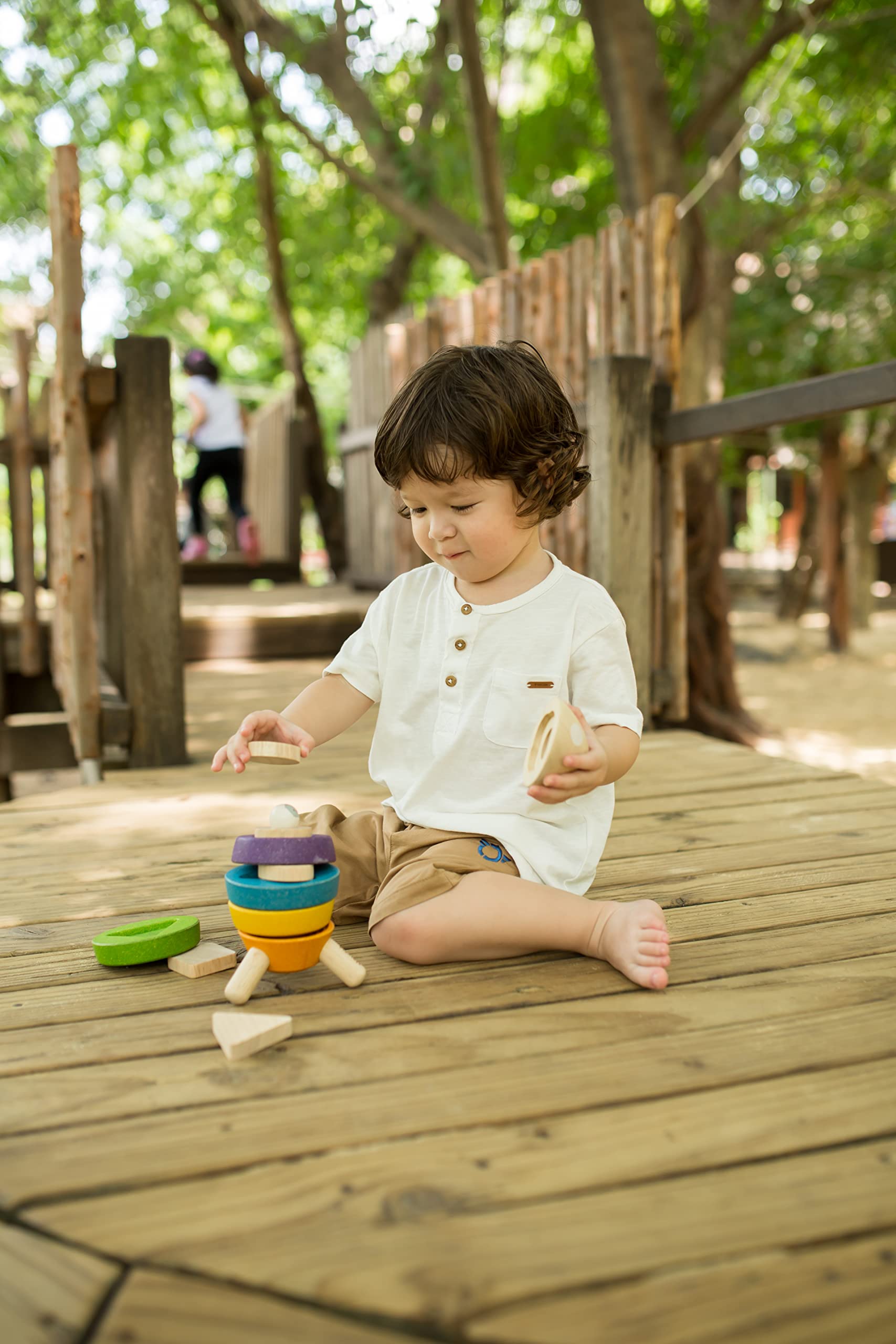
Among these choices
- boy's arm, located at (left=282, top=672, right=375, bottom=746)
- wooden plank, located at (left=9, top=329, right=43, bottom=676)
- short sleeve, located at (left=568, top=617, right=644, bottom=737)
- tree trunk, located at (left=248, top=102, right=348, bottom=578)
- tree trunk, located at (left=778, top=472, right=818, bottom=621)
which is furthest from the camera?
tree trunk, located at (left=778, top=472, right=818, bottom=621)

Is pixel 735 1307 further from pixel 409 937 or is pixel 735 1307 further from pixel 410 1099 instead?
pixel 409 937

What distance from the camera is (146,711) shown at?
3.54 m

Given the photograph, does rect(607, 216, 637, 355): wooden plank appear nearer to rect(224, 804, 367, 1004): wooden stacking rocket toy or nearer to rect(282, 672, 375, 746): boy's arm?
rect(282, 672, 375, 746): boy's arm

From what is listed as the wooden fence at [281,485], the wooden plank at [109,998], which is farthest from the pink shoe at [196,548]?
the wooden plank at [109,998]

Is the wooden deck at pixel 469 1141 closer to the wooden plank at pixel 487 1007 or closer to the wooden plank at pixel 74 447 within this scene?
the wooden plank at pixel 487 1007

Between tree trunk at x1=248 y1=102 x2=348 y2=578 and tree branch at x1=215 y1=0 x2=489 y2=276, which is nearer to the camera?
tree branch at x1=215 y1=0 x2=489 y2=276

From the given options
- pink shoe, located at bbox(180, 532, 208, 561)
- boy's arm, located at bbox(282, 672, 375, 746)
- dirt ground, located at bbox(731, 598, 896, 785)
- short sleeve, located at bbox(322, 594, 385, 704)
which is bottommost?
dirt ground, located at bbox(731, 598, 896, 785)

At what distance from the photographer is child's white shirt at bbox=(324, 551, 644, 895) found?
80.6 inches

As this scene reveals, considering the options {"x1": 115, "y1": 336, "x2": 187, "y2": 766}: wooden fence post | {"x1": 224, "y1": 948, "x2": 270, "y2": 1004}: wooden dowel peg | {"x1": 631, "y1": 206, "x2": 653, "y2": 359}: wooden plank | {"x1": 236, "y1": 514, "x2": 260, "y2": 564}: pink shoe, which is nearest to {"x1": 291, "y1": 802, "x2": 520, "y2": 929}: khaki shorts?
{"x1": 224, "y1": 948, "x2": 270, "y2": 1004}: wooden dowel peg

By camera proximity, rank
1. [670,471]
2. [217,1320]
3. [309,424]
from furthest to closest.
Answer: [309,424]
[670,471]
[217,1320]

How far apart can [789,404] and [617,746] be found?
183cm

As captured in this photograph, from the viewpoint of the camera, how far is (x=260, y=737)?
2068 mm

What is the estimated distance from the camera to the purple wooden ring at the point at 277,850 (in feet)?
5.84

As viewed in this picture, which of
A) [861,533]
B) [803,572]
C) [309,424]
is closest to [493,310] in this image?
[309,424]
